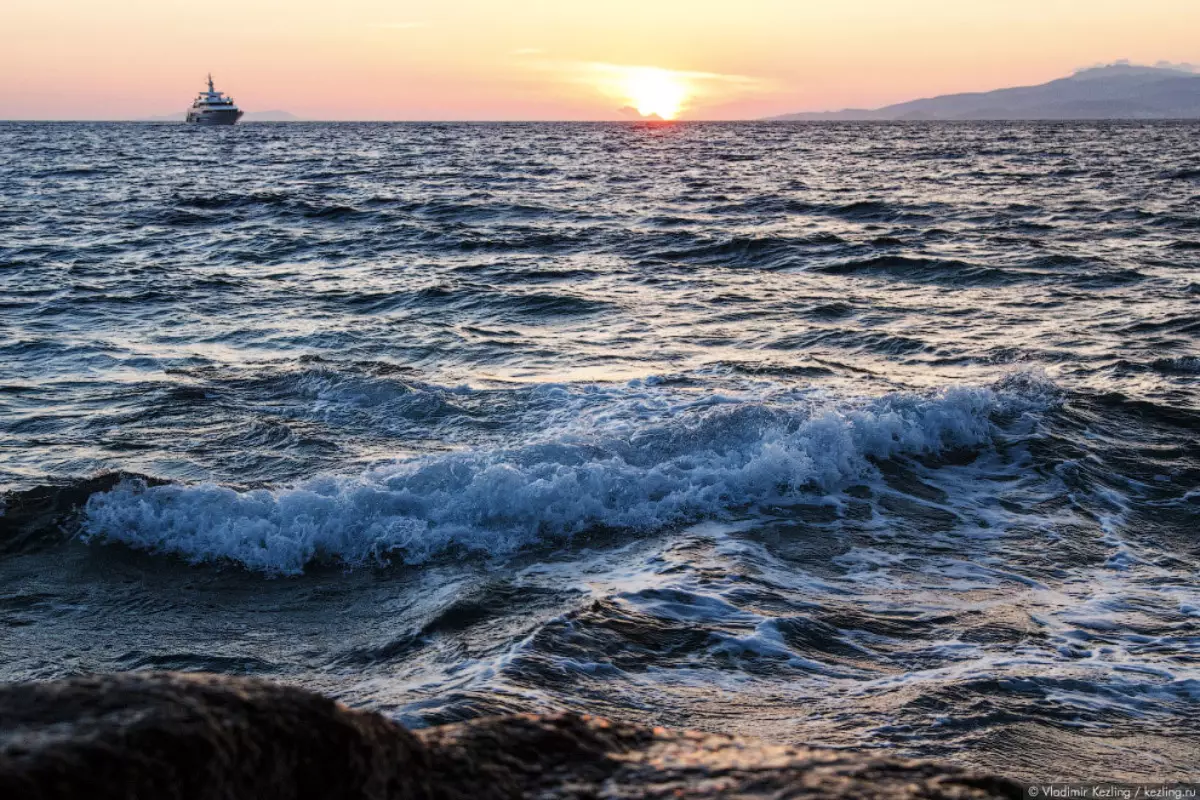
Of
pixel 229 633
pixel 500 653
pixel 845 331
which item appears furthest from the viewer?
pixel 845 331

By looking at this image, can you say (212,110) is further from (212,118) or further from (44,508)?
(44,508)

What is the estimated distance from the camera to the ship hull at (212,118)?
4636 inches

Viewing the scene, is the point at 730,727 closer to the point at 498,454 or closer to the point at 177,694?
the point at 177,694

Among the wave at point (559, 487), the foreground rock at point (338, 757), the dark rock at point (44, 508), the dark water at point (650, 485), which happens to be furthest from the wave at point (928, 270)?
the foreground rock at point (338, 757)

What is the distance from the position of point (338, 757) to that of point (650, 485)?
5.50 metres

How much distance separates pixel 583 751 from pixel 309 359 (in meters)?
9.79

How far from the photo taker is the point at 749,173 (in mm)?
38281

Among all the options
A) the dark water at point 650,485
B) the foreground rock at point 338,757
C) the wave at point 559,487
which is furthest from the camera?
the wave at point 559,487

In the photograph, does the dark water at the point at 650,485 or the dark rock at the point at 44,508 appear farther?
the dark rock at the point at 44,508

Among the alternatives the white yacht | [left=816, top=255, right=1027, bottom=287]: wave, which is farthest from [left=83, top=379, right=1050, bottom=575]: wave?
the white yacht

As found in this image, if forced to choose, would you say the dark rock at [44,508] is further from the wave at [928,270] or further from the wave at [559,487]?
the wave at [928,270]

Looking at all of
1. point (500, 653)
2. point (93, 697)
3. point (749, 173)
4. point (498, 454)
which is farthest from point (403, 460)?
point (749, 173)

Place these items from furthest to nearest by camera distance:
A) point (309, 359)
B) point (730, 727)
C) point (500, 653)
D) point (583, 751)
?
1. point (309, 359)
2. point (500, 653)
3. point (730, 727)
4. point (583, 751)

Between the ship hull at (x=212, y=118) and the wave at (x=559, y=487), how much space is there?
123151 mm
